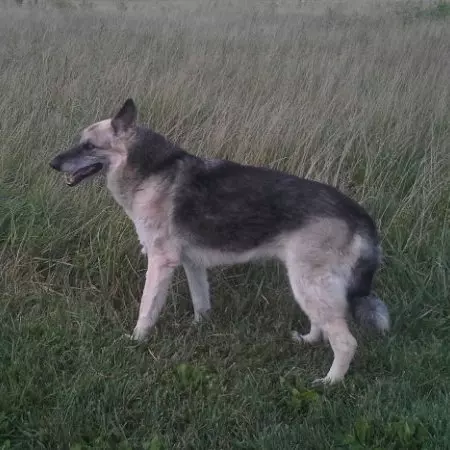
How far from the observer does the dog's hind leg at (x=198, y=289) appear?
12.0 feet

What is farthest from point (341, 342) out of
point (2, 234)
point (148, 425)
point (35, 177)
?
point (35, 177)

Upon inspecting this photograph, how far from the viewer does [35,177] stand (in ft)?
14.6

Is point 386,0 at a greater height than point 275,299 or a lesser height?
lesser

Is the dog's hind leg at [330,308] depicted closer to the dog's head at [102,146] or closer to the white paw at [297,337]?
the white paw at [297,337]

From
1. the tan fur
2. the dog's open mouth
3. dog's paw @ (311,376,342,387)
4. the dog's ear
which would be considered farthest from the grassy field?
the dog's ear

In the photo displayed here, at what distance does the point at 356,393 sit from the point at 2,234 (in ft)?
8.42

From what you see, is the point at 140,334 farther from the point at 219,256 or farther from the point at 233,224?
the point at 233,224

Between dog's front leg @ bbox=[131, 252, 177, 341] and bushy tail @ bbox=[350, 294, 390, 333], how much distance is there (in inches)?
42.0

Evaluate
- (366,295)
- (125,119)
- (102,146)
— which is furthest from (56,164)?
(366,295)

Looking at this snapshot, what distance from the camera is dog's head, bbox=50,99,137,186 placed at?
3424 millimetres

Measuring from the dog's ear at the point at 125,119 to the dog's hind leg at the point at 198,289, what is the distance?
94cm

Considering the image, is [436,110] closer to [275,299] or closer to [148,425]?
[275,299]

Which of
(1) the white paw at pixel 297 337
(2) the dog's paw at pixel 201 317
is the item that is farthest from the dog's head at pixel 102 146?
(1) the white paw at pixel 297 337

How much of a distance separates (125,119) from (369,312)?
1.82 meters
